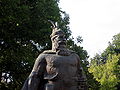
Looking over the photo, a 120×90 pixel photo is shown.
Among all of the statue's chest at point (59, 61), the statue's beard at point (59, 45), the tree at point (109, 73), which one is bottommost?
the statue's chest at point (59, 61)

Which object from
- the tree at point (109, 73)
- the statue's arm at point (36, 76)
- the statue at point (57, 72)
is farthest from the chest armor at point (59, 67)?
the tree at point (109, 73)

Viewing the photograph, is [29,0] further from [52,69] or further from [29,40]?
[52,69]

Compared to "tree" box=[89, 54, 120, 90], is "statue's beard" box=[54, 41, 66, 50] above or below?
below

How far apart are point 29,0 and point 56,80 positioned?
15.0 meters

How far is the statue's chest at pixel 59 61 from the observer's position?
6.60 meters

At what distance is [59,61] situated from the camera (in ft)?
21.7

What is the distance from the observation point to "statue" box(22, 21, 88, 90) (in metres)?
6.49

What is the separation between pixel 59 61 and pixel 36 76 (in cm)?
65

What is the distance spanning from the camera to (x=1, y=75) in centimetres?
1855

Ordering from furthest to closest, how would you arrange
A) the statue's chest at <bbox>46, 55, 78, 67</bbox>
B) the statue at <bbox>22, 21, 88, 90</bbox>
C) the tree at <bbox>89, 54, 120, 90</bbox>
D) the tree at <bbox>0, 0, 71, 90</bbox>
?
the tree at <bbox>89, 54, 120, 90</bbox>, the tree at <bbox>0, 0, 71, 90</bbox>, the statue's chest at <bbox>46, 55, 78, 67</bbox>, the statue at <bbox>22, 21, 88, 90</bbox>

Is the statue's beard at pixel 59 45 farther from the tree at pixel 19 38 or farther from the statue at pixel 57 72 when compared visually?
the tree at pixel 19 38

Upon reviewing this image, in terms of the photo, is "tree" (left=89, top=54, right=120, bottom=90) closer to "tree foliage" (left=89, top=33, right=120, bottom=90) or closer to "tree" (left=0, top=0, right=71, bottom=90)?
"tree foliage" (left=89, top=33, right=120, bottom=90)

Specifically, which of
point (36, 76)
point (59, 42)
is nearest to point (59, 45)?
point (59, 42)

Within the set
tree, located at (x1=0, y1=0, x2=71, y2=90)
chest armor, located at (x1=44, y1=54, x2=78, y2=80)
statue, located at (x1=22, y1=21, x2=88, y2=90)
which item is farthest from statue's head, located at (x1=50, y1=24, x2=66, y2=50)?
tree, located at (x1=0, y1=0, x2=71, y2=90)
